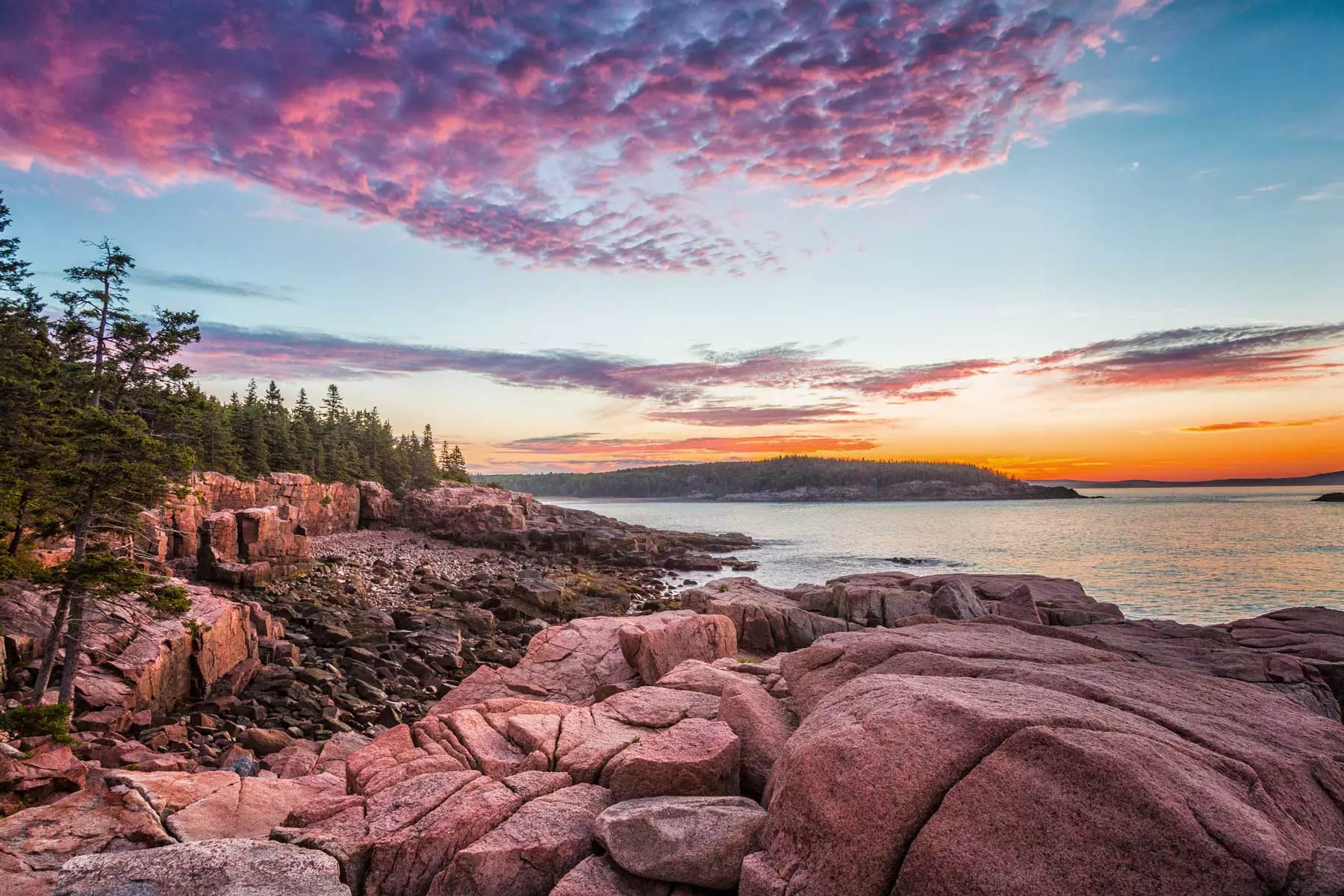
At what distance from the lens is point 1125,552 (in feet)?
201

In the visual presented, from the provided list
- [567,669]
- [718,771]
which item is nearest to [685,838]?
[718,771]

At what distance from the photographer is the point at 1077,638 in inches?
521

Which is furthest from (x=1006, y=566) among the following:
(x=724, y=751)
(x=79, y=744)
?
(x=79, y=744)

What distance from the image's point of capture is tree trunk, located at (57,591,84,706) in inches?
556

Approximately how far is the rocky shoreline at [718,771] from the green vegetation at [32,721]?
4.50 feet

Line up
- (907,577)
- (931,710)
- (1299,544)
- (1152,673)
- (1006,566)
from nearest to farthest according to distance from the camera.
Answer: (931,710) → (1152,673) → (907,577) → (1006,566) → (1299,544)

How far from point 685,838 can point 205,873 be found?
464cm

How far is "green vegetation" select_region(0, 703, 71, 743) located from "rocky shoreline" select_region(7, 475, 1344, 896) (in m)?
1.37

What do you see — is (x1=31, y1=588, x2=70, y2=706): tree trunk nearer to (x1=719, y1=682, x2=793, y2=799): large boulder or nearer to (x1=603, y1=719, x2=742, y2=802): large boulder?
(x1=603, y1=719, x2=742, y2=802): large boulder

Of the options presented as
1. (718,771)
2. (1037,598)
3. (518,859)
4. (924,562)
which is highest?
(718,771)

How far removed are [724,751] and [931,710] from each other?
8.98 ft

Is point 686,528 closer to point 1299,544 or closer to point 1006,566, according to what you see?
point 1006,566

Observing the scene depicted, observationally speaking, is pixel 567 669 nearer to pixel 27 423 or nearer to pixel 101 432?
pixel 101 432

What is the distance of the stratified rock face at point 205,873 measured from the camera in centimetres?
598
